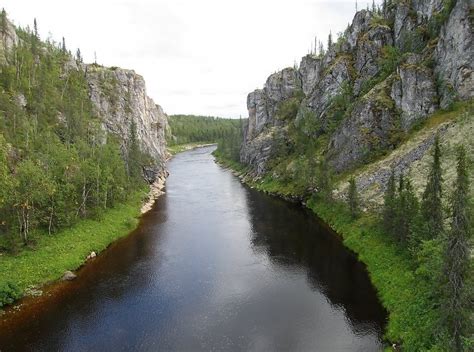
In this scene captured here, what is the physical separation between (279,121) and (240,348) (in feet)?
393

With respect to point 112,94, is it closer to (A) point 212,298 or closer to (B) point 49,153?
(B) point 49,153

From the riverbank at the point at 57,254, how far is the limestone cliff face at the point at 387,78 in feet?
187

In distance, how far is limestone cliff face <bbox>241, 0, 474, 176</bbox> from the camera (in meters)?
83.5

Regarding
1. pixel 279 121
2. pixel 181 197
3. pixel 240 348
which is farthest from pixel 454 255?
pixel 279 121

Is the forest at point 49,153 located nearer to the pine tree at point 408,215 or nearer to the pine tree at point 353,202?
the pine tree at point 353,202

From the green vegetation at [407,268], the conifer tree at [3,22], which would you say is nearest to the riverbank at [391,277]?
the green vegetation at [407,268]

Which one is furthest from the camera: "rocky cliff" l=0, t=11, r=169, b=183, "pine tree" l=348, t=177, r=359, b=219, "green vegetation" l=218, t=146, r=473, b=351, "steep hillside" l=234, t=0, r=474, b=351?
"rocky cliff" l=0, t=11, r=169, b=183

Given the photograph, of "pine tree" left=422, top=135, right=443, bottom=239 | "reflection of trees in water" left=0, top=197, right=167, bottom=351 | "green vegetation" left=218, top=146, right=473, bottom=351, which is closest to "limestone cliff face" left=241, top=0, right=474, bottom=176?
"green vegetation" left=218, top=146, right=473, bottom=351

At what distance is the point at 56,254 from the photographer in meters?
52.6

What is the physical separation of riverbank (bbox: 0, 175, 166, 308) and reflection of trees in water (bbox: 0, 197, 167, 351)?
83.5 inches

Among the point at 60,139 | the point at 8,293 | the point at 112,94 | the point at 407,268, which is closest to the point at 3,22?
the point at 112,94

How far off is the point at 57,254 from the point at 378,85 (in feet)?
285

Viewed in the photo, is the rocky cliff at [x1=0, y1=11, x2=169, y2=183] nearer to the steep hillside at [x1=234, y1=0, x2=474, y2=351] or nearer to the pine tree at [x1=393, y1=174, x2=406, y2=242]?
the steep hillside at [x1=234, y1=0, x2=474, y2=351]

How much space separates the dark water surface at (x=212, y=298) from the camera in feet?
120
